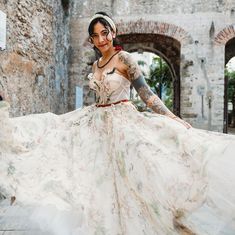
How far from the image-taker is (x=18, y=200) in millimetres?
1864

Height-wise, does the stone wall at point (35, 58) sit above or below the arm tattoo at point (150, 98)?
above

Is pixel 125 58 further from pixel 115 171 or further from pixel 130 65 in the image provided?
pixel 115 171

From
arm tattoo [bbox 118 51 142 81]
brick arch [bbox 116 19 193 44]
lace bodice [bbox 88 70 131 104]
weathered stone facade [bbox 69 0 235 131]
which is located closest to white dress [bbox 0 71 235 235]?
lace bodice [bbox 88 70 131 104]

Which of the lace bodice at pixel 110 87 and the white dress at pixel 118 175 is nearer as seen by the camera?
the white dress at pixel 118 175

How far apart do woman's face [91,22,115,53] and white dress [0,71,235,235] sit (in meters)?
0.49

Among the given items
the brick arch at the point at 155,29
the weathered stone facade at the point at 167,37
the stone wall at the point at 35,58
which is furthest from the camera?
the brick arch at the point at 155,29

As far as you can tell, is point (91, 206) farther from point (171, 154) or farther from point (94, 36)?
point (94, 36)

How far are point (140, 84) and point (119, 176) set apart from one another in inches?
32.7

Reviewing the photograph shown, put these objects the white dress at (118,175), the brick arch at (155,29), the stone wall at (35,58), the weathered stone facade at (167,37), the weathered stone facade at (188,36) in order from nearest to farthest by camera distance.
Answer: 1. the white dress at (118,175)
2. the stone wall at (35,58)
3. the weathered stone facade at (167,37)
4. the weathered stone facade at (188,36)
5. the brick arch at (155,29)

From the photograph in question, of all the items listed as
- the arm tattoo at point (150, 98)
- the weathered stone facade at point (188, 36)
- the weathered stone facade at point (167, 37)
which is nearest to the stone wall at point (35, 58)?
the weathered stone facade at point (167, 37)

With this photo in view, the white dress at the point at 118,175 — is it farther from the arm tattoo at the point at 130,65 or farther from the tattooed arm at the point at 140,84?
the arm tattoo at the point at 130,65

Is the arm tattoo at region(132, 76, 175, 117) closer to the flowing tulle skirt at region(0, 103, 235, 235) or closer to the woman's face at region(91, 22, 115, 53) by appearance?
the flowing tulle skirt at region(0, 103, 235, 235)

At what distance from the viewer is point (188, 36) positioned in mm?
10273

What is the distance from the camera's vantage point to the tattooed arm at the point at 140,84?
8.89 feet
